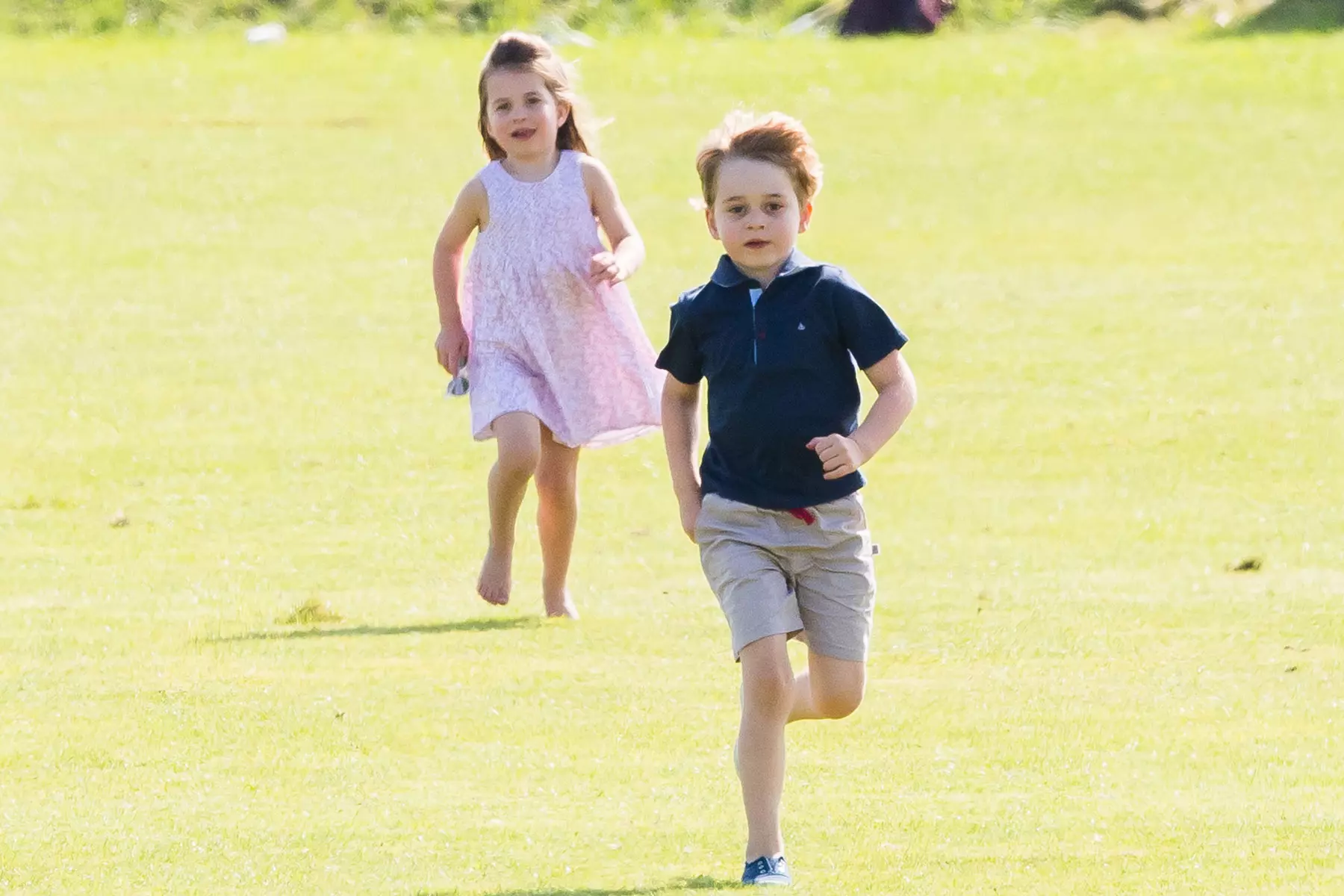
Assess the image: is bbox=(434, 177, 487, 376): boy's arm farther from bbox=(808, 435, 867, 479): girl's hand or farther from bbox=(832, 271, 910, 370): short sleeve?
bbox=(808, 435, 867, 479): girl's hand

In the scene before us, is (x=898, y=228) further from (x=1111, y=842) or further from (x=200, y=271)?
(x=1111, y=842)

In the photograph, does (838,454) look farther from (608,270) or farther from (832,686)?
(608,270)

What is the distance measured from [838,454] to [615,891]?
1.13 metres

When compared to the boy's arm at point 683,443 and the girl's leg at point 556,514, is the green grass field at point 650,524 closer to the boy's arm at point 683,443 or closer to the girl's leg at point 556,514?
the girl's leg at point 556,514

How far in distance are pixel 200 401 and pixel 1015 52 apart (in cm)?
1811

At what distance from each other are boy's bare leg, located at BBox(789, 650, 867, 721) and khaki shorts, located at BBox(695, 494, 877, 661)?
0.02 meters

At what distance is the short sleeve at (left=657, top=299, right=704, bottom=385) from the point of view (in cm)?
605

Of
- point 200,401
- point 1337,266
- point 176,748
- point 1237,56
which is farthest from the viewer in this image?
point 1237,56

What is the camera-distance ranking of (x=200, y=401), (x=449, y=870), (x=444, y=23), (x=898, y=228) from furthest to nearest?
(x=444, y=23) → (x=898, y=228) → (x=200, y=401) → (x=449, y=870)

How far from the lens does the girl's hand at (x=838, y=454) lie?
5762 mm

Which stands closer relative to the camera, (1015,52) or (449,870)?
(449,870)

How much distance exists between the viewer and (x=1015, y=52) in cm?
3141

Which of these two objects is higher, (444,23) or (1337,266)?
(444,23)

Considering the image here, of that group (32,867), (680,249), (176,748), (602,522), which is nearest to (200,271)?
(680,249)
